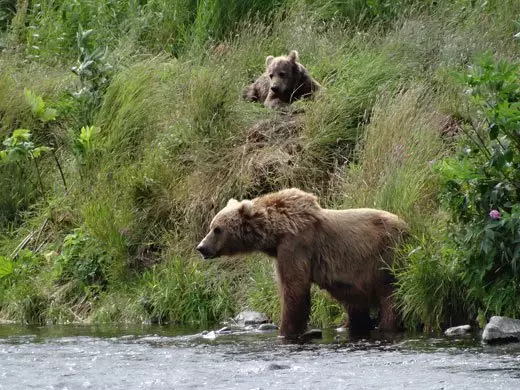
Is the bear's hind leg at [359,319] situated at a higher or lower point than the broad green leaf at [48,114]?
lower

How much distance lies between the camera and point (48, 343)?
30.5 feet

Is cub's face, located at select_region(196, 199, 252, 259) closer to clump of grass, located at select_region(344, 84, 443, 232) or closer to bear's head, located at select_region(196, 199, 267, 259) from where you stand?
bear's head, located at select_region(196, 199, 267, 259)

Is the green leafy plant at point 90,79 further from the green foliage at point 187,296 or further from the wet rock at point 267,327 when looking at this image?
the wet rock at point 267,327

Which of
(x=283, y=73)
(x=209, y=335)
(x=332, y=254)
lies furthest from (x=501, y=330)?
(x=283, y=73)

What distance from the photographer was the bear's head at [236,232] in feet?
30.9

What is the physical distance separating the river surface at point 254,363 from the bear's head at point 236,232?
68cm

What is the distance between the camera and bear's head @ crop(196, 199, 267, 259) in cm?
942

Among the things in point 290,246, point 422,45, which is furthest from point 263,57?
point 290,246

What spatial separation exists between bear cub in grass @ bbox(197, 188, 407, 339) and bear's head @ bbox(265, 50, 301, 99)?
373 cm

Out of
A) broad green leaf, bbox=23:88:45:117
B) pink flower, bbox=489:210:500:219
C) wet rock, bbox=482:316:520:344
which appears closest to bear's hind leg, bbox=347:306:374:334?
wet rock, bbox=482:316:520:344

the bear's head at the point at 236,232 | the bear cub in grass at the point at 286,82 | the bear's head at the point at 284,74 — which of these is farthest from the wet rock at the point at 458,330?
the bear's head at the point at 284,74

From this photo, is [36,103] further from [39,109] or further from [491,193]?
[491,193]

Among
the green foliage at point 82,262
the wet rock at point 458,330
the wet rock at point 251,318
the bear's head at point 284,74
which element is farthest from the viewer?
the bear's head at point 284,74

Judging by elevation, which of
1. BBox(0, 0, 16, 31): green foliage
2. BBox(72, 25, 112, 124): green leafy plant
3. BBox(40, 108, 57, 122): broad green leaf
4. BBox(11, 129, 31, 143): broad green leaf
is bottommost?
BBox(11, 129, 31, 143): broad green leaf
